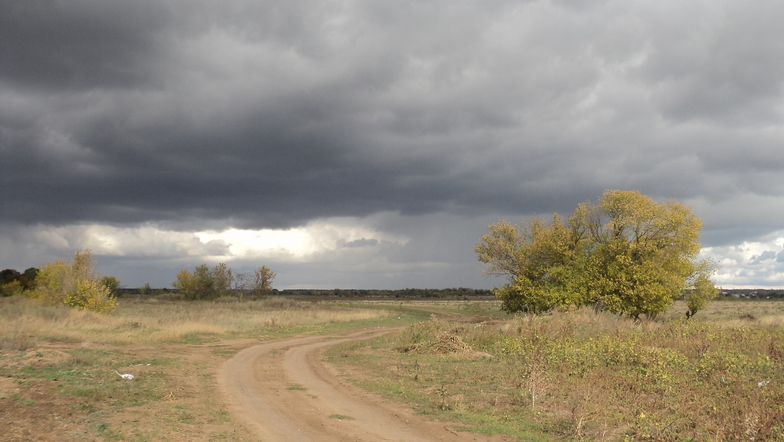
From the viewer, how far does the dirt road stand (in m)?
10.9

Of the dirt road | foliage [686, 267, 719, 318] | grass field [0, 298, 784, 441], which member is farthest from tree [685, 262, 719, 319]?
the dirt road

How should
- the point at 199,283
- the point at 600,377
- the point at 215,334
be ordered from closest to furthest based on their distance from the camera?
the point at 600,377 → the point at 215,334 → the point at 199,283

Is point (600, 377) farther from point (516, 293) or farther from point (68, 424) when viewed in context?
point (516, 293)

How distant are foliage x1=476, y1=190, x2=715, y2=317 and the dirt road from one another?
2531 cm

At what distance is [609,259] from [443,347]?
2400 cm

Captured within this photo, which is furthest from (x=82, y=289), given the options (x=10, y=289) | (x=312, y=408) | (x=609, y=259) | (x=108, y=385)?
(x=10, y=289)

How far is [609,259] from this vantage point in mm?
41312

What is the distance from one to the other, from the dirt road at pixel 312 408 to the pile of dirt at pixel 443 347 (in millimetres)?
5402

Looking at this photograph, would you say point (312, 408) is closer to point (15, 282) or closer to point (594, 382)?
point (594, 382)

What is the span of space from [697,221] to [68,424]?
155ft

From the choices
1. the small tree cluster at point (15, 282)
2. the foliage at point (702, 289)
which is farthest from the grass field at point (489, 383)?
the small tree cluster at point (15, 282)

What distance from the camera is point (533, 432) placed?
441 inches

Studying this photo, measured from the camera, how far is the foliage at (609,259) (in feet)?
128


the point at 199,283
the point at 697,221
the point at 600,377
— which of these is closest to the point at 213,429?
the point at 600,377
